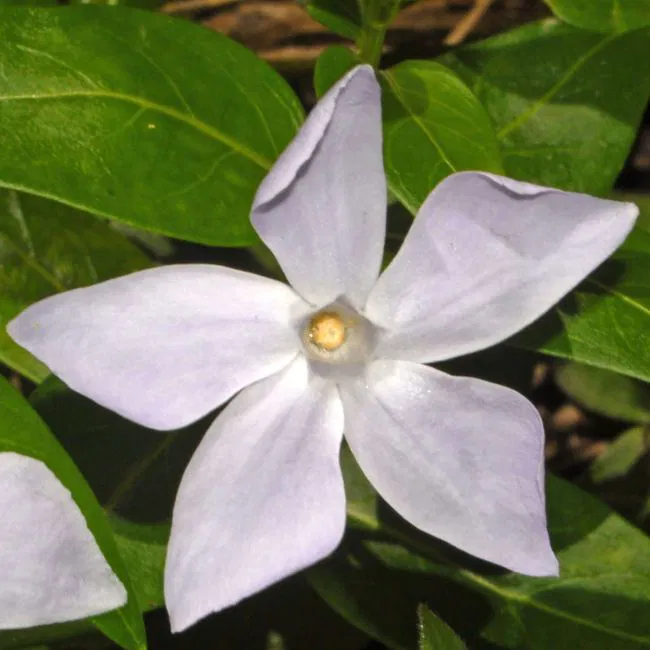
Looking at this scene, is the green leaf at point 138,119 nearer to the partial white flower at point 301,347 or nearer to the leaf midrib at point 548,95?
the partial white flower at point 301,347

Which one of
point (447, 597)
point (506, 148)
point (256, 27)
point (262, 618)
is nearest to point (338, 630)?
point (262, 618)

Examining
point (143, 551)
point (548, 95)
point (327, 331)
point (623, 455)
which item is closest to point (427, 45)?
point (548, 95)

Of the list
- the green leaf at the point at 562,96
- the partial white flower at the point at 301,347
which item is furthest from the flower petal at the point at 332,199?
the green leaf at the point at 562,96

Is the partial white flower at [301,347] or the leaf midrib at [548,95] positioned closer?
the partial white flower at [301,347]

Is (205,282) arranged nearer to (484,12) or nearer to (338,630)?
(338,630)

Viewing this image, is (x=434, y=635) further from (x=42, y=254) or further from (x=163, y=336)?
(x=42, y=254)

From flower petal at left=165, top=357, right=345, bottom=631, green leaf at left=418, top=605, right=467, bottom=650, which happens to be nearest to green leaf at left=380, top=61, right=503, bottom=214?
flower petal at left=165, top=357, right=345, bottom=631
